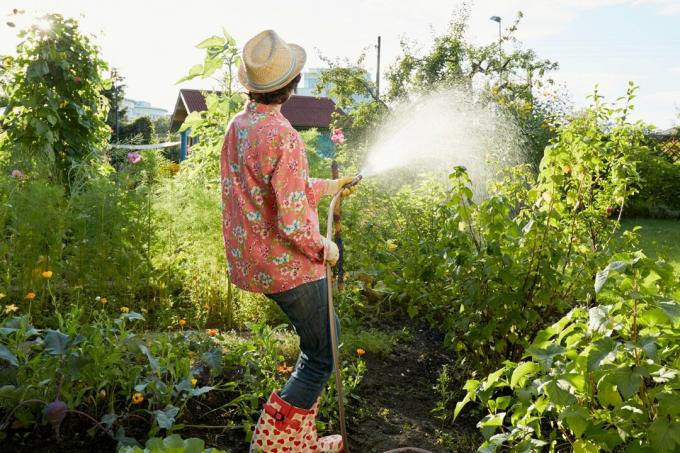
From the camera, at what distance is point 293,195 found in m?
2.15

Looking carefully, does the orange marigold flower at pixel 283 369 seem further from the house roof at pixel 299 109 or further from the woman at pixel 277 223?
the house roof at pixel 299 109

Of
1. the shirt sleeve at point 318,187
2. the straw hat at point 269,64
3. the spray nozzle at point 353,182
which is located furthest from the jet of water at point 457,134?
the straw hat at point 269,64

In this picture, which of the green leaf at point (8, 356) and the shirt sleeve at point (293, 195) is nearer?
the shirt sleeve at point (293, 195)

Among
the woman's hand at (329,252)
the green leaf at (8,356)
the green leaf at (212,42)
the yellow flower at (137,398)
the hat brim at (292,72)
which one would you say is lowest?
the yellow flower at (137,398)

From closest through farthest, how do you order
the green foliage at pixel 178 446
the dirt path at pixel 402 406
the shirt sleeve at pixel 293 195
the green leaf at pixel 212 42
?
the green foliage at pixel 178 446
the shirt sleeve at pixel 293 195
the dirt path at pixel 402 406
the green leaf at pixel 212 42

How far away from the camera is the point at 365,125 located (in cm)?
1333

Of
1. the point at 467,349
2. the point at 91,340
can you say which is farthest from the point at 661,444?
the point at 91,340

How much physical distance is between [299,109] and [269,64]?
23324 mm

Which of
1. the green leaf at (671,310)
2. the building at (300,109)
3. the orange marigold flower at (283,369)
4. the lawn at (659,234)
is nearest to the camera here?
the green leaf at (671,310)

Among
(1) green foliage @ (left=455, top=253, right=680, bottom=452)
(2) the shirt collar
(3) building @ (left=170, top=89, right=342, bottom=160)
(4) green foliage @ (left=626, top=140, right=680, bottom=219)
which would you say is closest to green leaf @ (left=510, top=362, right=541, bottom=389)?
(1) green foliage @ (left=455, top=253, right=680, bottom=452)

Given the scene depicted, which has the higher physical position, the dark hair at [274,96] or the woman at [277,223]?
the dark hair at [274,96]

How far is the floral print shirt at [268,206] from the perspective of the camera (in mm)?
2160

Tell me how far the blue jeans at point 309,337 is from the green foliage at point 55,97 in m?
4.69

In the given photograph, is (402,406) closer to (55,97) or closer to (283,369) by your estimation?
A: (283,369)
